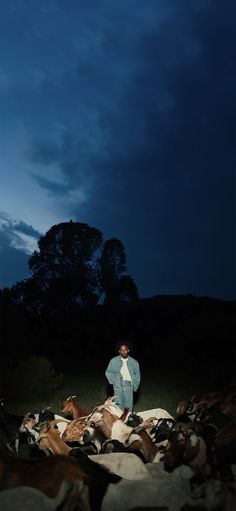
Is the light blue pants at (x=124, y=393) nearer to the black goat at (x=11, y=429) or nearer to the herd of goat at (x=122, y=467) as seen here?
the herd of goat at (x=122, y=467)

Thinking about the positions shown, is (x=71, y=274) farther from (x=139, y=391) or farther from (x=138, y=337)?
(x=139, y=391)

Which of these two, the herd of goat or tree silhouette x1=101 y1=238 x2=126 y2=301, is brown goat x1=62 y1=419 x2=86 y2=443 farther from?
tree silhouette x1=101 y1=238 x2=126 y2=301

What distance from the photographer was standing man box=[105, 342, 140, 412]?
1109 cm

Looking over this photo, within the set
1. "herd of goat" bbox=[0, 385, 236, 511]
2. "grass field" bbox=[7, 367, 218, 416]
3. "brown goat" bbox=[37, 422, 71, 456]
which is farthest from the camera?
"grass field" bbox=[7, 367, 218, 416]

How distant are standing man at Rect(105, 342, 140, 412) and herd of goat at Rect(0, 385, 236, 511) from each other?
1.48m

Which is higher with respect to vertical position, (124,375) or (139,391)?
(124,375)

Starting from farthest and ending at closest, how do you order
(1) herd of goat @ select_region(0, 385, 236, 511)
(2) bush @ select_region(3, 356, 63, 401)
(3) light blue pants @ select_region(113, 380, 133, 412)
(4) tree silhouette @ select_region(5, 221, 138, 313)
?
(4) tree silhouette @ select_region(5, 221, 138, 313) → (2) bush @ select_region(3, 356, 63, 401) → (3) light blue pants @ select_region(113, 380, 133, 412) → (1) herd of goat @ select_region(0, 385, 236, 511)

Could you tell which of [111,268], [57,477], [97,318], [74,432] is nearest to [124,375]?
[74,432]

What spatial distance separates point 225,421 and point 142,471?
291 cm

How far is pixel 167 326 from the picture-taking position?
31266 mm

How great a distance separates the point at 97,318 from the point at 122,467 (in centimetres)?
2543

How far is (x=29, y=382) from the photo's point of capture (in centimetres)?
1614

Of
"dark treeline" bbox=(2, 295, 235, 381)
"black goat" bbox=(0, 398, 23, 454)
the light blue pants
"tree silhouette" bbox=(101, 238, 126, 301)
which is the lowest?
"black goat" bbox=(0, 398, 23, 454)

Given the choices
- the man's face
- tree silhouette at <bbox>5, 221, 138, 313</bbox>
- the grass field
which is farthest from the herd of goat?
tree silhouette at <bbox>5, 221, 138, 313</bbox>
